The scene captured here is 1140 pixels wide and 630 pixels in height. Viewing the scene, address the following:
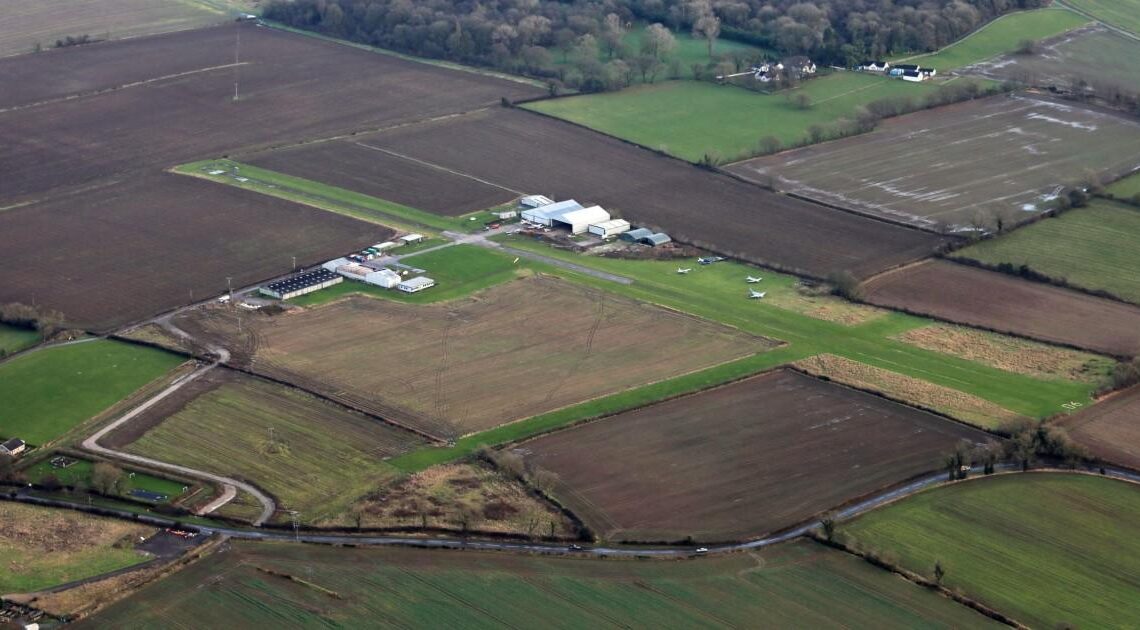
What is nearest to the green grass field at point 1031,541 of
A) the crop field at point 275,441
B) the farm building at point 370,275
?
the crop field at point 275,441

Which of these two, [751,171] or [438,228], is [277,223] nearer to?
[438,228]

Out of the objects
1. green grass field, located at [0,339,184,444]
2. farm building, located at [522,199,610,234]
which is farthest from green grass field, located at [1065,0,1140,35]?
green grass field, located at [0,339,184,444]

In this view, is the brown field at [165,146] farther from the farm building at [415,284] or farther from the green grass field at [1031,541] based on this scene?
the green grass field at [1031,541]

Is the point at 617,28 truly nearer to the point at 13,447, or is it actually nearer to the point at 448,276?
the point at 448,276

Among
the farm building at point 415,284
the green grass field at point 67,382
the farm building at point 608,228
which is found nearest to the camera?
the green grass field at point 67,382

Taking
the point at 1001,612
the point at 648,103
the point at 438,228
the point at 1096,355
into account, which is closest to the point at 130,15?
the point at 648,103

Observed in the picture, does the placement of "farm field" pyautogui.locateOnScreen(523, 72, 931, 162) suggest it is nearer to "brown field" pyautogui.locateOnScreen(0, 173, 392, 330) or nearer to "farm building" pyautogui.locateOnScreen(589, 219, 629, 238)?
"farm building" pyautogui.locateOnScreen(589, 219, 629, 238)

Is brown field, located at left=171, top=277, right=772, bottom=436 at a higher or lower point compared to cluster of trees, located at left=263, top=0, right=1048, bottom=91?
lower
